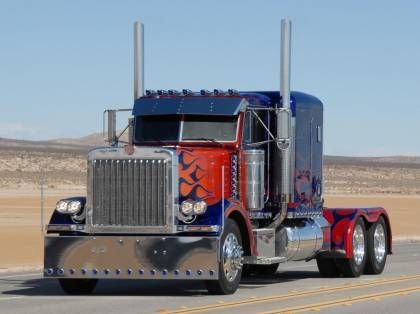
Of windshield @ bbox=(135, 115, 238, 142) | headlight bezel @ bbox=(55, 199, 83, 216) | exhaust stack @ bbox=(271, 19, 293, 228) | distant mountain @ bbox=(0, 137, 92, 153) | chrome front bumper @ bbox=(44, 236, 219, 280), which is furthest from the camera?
Result: distant mountain @ bbox=(0, 137, 92, 153)

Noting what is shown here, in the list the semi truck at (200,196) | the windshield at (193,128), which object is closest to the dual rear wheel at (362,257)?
the semi truck at (200,196)

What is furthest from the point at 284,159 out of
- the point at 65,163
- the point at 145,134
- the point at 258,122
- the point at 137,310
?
the point at 65,163

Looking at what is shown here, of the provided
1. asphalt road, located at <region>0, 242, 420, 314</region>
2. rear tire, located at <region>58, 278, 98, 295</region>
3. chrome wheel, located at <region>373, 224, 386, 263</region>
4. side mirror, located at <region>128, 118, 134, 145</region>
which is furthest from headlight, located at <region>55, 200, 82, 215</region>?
chrome wheel, located at <region>373, 224, 386, 263</region>

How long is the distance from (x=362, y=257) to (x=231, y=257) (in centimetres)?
580

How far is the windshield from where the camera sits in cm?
1998

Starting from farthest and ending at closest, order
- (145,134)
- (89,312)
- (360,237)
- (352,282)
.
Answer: (360,237) → (352,282) → (145,134) → (89,312)

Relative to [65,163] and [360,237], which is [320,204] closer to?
[360,237]

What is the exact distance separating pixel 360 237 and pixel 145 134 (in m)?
5.70

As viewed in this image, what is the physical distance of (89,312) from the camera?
16.3 meters

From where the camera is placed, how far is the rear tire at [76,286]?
19.4 m

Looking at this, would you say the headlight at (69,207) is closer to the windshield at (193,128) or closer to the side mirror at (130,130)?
the windshield at (193,128)

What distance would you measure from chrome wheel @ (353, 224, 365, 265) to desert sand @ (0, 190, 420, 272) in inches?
273

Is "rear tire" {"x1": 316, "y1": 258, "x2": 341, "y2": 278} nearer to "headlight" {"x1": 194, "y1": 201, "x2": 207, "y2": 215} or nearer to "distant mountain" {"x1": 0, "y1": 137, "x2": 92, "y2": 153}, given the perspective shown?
"headlight" {"x1": 194, "y1": 201, "x2": 207, "y2": 215}

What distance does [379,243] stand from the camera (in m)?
24.6
